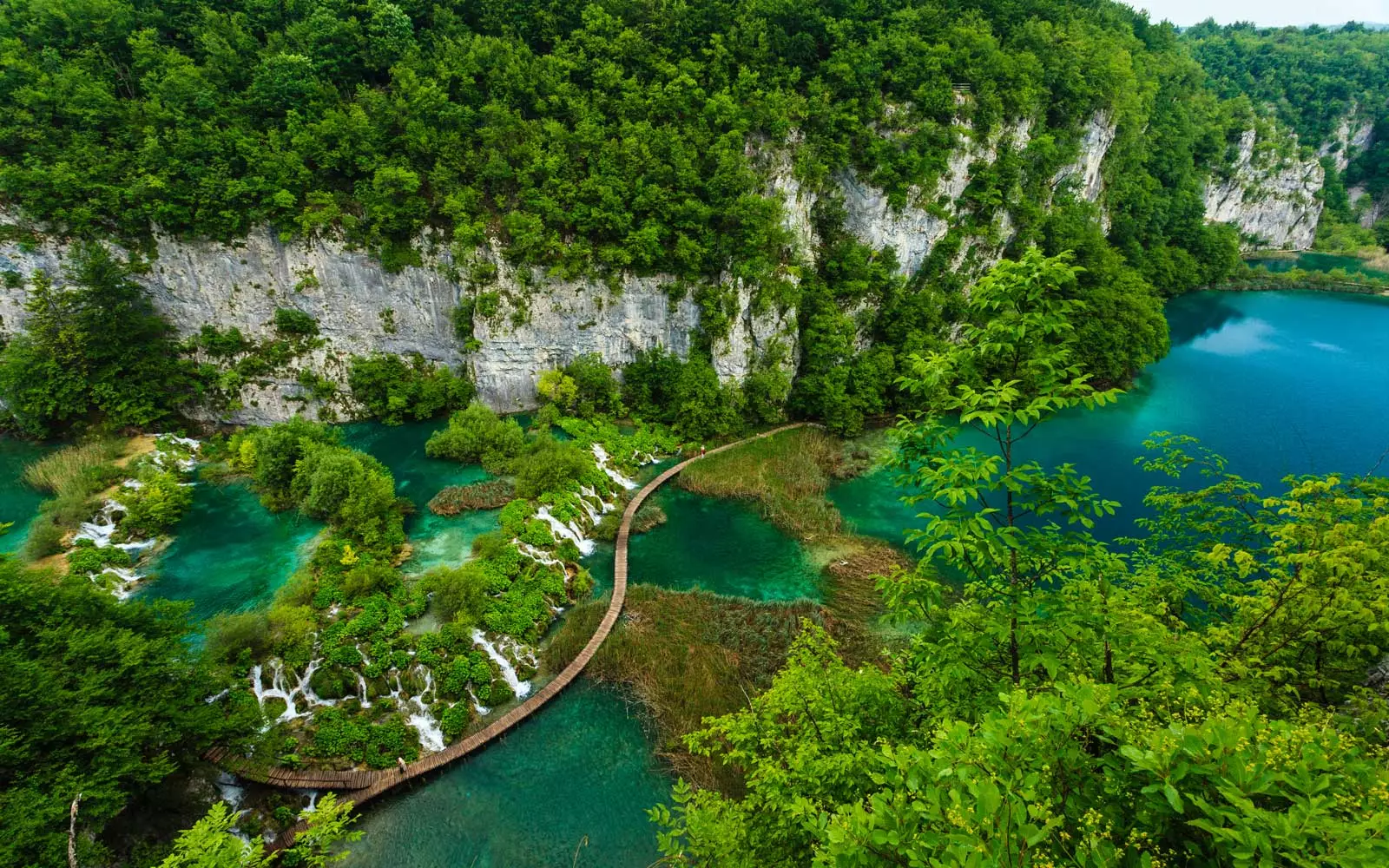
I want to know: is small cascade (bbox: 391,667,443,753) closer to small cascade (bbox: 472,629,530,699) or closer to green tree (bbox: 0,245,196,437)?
small cascade (bbox: 472,629,530,699)

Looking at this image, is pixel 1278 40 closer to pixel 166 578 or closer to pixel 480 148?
pixel 480 148

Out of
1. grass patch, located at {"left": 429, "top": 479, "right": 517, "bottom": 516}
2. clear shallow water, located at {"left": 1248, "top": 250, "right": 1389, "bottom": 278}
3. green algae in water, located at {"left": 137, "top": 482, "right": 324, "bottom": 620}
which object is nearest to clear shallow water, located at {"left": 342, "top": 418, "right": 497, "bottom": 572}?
grass patch, located at {"left": 429, "top": 479, "right": 517, "bottom": 516}

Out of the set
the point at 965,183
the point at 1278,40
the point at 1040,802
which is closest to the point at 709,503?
the point at 1040,802

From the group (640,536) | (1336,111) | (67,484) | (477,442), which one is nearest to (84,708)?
(640,536)

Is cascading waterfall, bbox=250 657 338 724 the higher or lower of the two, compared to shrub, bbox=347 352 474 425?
lower

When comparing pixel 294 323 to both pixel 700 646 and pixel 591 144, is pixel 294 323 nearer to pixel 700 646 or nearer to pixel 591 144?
pixel 591 144

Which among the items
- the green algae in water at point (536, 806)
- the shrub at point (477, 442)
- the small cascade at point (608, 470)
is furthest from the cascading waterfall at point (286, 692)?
the small cascade at point (608, 470)

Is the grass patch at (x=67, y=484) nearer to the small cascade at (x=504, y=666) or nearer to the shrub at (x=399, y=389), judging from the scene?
the shrub at (x=399, y=389)
